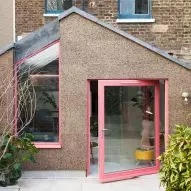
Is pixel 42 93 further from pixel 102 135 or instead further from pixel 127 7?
pixel 127 7

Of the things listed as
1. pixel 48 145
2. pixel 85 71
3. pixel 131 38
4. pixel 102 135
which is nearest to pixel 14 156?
pixel 48 145

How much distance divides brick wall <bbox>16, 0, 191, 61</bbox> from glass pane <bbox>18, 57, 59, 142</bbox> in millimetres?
3197

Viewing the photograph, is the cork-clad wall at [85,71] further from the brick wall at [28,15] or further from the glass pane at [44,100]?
the brick wall at [28,15]

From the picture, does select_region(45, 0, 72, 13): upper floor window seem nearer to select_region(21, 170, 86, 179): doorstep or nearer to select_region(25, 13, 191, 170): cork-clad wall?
select_region(25, 13, 191, 170): cork-clad wall

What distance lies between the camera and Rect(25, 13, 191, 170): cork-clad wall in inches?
403

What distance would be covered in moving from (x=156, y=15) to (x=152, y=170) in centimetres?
487

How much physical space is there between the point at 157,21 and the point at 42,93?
4.53 metres

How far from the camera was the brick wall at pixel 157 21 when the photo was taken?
13.1 meters

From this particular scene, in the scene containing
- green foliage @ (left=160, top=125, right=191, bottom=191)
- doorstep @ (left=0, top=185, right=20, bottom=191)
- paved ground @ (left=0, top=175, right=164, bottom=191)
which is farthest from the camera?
paved ground @ (left=0, top=175, right=164, bottom=191)

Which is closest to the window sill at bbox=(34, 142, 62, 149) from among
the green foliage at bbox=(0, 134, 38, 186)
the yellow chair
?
the green foliage at bbox=(0, 134, 38, 186)

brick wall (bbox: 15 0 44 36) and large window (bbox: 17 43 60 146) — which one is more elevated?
brick wall (bbox: 15 0 44 36)

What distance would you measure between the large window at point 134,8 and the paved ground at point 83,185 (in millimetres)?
5176

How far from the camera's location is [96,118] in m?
10.8

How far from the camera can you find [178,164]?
7078 millimetres
